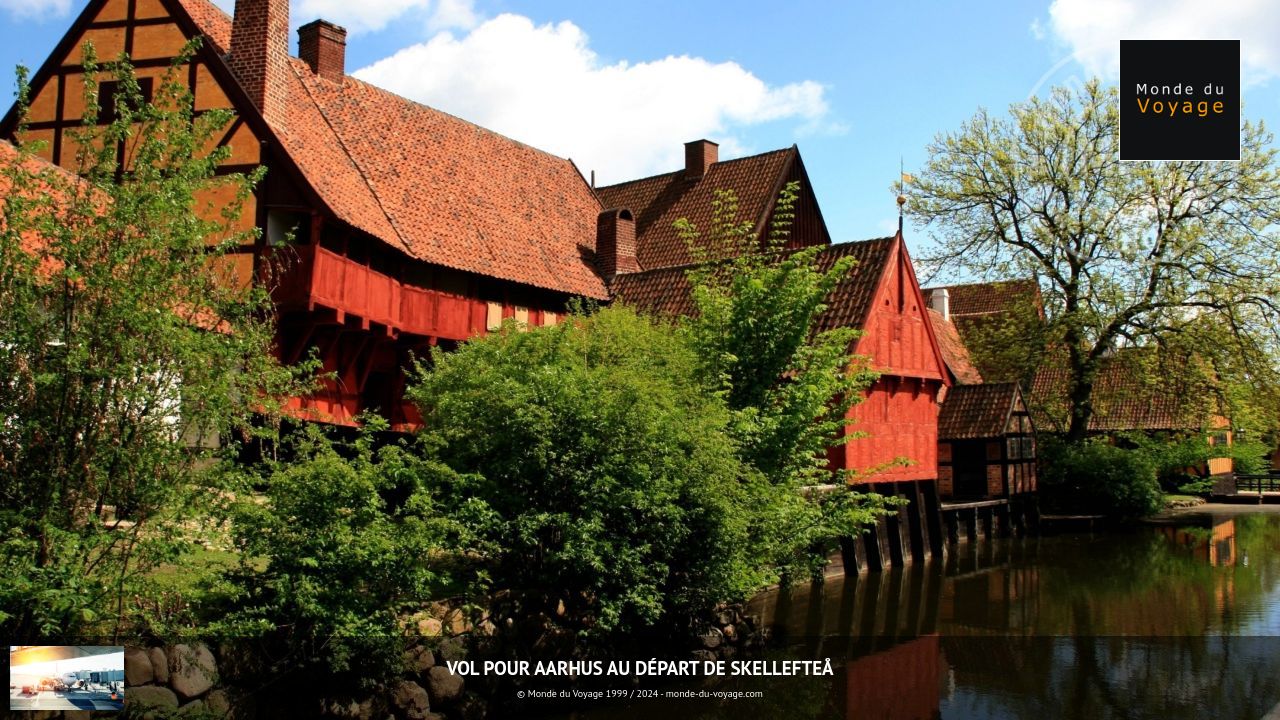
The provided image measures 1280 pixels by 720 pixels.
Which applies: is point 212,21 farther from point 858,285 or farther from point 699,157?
point 699,157

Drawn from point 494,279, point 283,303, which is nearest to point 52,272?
point 283,303

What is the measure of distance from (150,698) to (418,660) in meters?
2.68

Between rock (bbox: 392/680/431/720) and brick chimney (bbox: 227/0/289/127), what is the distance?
421 inches

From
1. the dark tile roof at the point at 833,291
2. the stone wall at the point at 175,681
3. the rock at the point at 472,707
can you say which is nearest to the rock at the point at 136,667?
the stone wall at the point at 175,681

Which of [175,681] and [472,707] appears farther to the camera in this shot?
[472,707]

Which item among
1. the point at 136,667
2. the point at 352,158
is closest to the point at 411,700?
the point at 136,667

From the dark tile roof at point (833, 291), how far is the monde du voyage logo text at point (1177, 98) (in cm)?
504

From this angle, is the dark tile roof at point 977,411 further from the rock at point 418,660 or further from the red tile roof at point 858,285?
the rock at point 418,660

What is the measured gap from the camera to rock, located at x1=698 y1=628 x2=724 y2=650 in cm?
1363

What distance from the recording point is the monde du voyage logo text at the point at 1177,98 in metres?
16.9

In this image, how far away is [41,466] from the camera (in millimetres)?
8414

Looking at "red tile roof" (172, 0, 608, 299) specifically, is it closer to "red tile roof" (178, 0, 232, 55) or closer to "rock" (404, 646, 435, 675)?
"red tile roof" (178, 0, 232, 55)

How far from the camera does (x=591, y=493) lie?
1149cm

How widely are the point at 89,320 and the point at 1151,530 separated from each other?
102 feet
